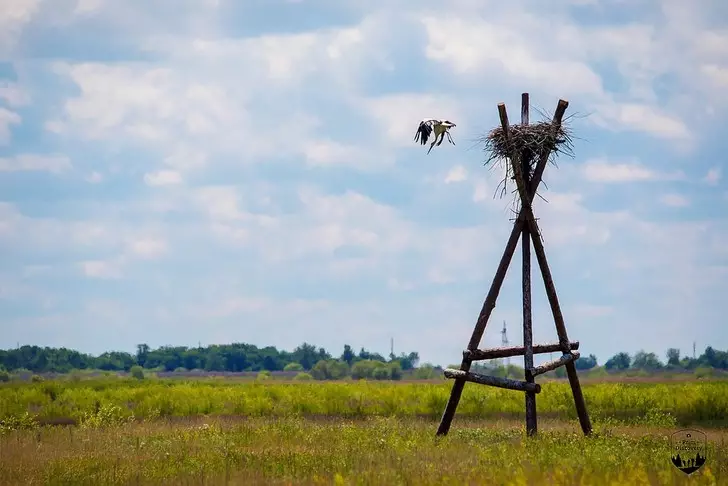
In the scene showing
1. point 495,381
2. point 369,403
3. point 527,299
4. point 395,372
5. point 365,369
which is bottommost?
point 369,403

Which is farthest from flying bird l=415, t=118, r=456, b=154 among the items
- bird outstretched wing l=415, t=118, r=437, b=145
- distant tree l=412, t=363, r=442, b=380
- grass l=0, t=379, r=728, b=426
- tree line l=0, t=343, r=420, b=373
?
tree line l=0, t=343, r=420, b=373

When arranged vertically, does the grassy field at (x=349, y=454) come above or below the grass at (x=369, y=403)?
below

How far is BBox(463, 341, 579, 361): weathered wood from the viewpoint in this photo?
Answer: 21547 mm

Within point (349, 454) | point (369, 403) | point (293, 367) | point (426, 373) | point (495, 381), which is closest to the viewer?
point (349, 454)

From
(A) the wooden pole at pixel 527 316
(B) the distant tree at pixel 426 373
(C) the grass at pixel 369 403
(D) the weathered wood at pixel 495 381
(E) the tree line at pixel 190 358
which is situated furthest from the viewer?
(E) the tree line at pixel 190 358

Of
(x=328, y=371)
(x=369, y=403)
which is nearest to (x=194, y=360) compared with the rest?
(x=328, y=371)

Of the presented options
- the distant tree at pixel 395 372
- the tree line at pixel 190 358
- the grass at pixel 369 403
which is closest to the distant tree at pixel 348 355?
the tree line at pixel 190 358

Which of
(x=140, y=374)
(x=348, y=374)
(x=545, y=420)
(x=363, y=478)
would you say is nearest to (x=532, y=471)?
(x=363, y=478)

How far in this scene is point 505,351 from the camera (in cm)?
2219

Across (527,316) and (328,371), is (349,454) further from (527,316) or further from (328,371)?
(328,371)

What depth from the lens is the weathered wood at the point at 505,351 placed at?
21547 millimetres

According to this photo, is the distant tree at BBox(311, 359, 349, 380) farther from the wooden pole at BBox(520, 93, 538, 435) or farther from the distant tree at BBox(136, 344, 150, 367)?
the wooden pole at BBox(520, 93, 538, 435)

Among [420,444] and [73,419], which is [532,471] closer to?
[420,444]

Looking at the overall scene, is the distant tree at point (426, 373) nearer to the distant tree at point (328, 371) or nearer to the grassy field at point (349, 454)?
the distant tree at point (328, 371)
